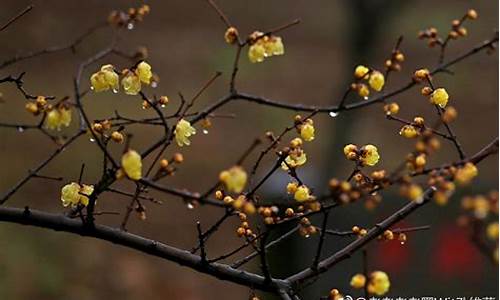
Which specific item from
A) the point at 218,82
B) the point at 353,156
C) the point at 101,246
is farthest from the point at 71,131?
the point at 353,156

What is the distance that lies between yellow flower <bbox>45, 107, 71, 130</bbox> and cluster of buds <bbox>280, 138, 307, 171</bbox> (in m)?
0.32

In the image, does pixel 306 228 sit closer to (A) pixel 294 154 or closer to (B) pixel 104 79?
(A) pixel 294 154

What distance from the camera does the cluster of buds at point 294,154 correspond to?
125cm

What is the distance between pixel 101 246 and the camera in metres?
5.01

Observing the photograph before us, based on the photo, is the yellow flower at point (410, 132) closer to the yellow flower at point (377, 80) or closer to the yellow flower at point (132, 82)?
the yellow flower at point (377, 80)

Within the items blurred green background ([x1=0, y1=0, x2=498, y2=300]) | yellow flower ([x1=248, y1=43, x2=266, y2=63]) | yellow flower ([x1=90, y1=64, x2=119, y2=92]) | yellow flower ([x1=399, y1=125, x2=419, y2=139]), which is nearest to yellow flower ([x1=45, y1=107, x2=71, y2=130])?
yellow flower ([x1=90, y1=64, x2=119, y2=92])

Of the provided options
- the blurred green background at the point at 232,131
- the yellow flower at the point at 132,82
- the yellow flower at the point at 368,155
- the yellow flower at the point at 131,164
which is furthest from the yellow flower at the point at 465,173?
the blurred green background at the point at 232,131

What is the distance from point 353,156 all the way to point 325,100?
A: 16.8ft

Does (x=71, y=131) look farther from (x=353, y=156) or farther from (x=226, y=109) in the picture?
(x=353, y=156)

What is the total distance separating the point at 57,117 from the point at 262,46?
316mm

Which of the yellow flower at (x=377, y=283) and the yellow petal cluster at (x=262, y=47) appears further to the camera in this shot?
the yellow petal cluster at (x=262, y=47)

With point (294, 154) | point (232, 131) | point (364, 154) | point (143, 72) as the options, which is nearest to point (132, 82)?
point (143, 72)

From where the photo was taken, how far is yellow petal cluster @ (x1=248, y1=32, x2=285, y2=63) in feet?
4.08

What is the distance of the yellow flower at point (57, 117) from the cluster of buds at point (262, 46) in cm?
28
